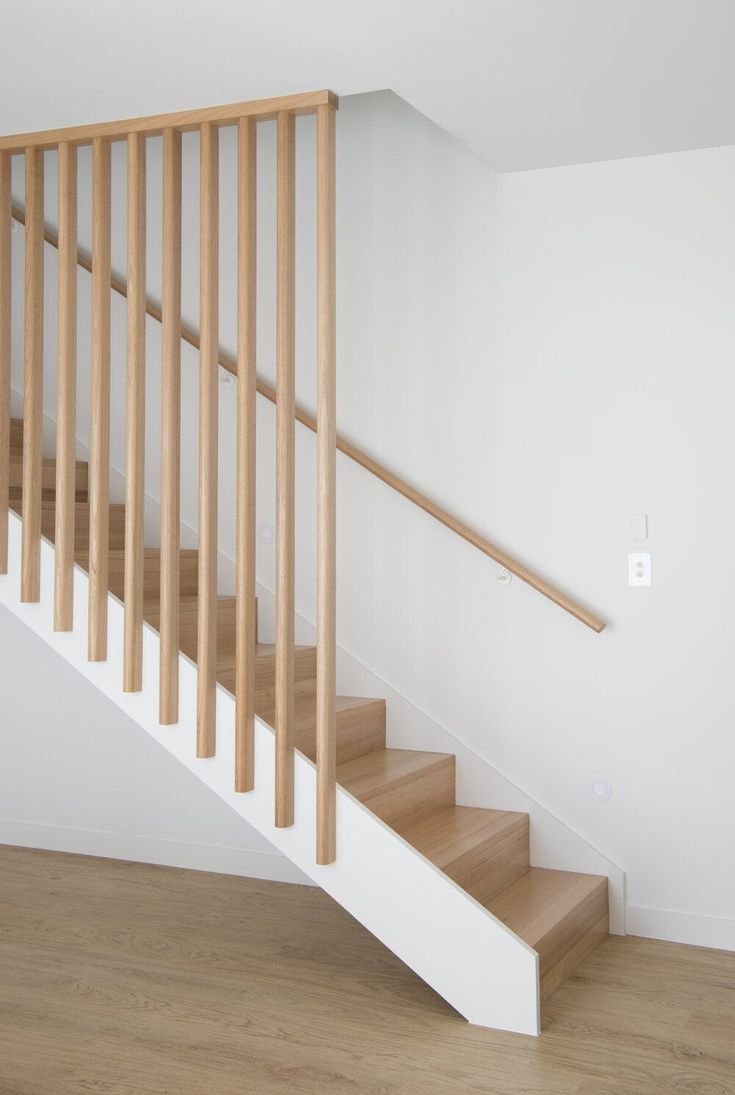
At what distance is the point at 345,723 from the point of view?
155 inches

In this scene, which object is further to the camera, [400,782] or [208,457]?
[400,782]

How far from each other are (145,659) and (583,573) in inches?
61.6

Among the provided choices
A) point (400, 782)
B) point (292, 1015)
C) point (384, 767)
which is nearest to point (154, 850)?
point (384, 767)

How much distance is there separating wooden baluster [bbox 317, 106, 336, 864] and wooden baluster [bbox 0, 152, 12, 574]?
1131 mm

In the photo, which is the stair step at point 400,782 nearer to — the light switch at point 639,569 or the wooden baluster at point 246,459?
the wooden baluster at point 246,459

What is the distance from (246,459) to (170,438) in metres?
0.27

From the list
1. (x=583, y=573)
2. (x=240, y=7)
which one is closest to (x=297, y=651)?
(x=583, y=573)

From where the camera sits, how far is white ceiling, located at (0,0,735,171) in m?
2.79

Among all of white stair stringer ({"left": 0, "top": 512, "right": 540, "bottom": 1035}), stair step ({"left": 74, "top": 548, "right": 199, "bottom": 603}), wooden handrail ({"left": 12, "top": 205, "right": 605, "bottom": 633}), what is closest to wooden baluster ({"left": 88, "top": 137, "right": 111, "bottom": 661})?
white stair stringer ({"left": 0, "top": 512, "right": 540, "bottom": 1035})

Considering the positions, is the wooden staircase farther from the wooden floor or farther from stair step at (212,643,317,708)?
the wooden floor

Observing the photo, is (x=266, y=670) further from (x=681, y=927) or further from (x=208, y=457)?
(x=681, y=927)

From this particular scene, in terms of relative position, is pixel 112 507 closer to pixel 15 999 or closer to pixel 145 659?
pixel 145 659

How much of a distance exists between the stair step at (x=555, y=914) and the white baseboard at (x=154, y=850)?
1.03m

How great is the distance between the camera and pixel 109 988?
132 inches
